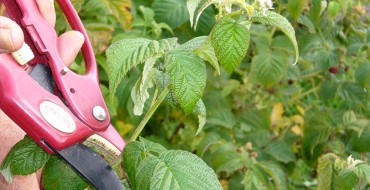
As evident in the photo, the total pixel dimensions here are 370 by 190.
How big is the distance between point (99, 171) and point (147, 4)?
125cm

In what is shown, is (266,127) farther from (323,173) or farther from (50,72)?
(50,72)

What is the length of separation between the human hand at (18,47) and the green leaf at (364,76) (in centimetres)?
96

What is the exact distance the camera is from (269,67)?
2.01 meters

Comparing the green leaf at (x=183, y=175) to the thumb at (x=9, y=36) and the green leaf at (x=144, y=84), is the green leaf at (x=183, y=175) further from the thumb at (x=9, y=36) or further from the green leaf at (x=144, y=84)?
the thumb at (x=9, y=36)

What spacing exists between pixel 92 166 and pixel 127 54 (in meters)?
0.17

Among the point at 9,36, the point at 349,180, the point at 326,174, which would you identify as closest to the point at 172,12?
the point at 326,174

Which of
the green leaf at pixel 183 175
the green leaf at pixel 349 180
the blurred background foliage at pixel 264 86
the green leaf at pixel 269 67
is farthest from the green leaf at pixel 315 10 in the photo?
the green leaf at pixel 183 175

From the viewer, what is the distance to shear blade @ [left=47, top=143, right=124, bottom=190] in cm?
102

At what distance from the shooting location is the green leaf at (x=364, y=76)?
6.40 ft

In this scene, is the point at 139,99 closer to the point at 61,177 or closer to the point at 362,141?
the point at 61,177

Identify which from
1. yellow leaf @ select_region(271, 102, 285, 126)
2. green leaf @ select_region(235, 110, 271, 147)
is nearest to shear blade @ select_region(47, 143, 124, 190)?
green leaf @ select_region(235, 110, 271, 147)

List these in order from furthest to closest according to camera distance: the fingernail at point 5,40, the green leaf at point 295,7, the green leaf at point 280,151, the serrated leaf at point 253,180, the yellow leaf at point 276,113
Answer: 1. the yellow leaf at point 276,113
2. the green leaf at point 280,151
3. the green leaf at point 295,7
4. the serrated leaf at point 253,180
5. the fingernail at point 5,40

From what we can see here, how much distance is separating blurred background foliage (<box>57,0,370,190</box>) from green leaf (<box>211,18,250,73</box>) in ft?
2.24

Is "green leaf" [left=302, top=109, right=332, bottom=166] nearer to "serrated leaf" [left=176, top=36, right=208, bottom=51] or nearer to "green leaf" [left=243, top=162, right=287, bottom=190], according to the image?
"green leaf" [left=243, top=162, right=287, bottom=190]
